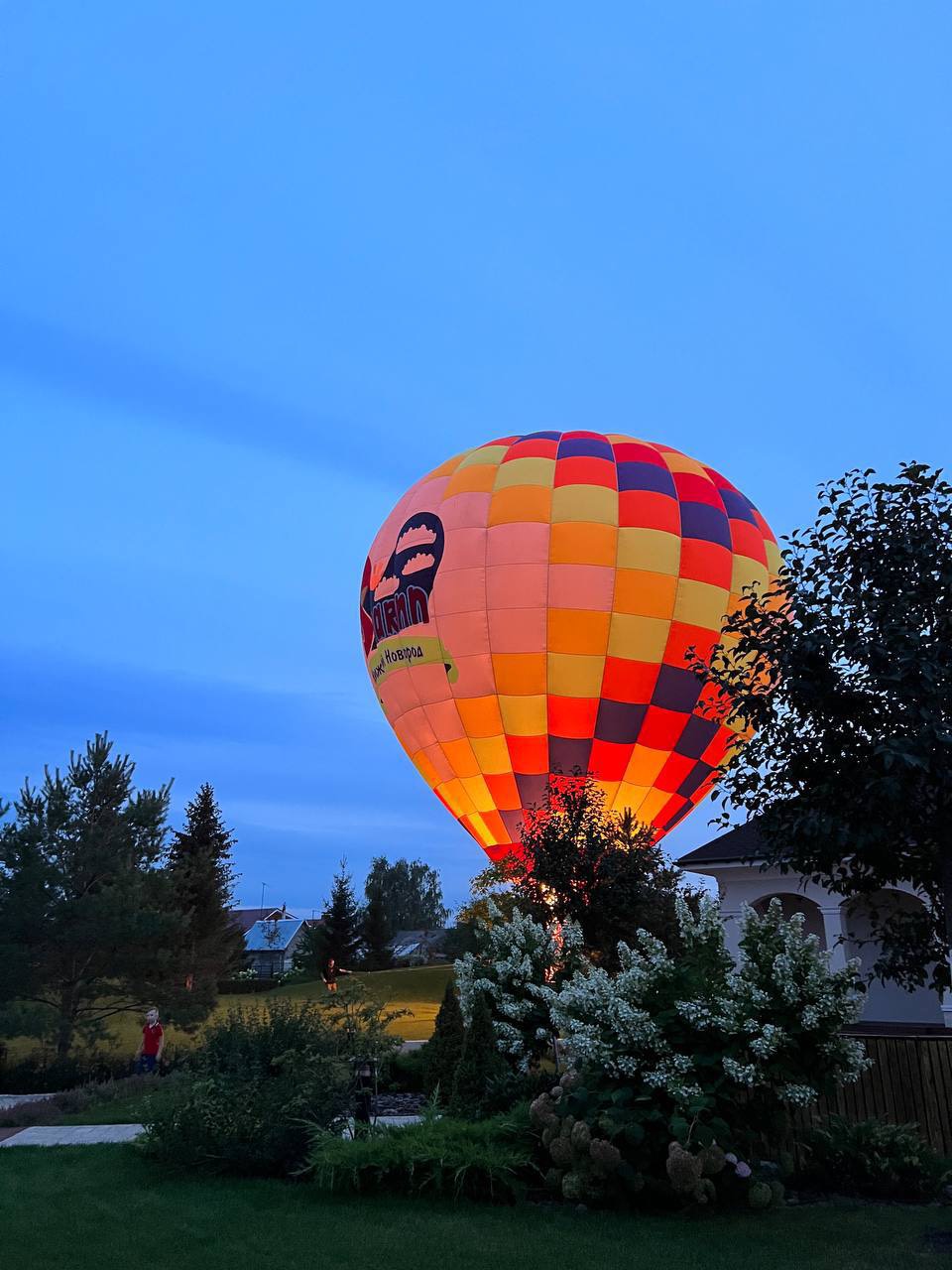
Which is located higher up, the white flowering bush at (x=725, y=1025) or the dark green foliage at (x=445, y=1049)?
the white flowering bush at (x=725, y=1025)

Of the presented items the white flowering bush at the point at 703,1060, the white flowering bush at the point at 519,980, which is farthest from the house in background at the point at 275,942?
the white flowering bush at the point at 703,1060

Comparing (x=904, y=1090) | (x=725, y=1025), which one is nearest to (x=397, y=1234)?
(x=725, y=1025)

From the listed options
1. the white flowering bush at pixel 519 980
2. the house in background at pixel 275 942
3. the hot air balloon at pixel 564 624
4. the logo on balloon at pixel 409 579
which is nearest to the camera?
the white flowering bush at pixel 519 980

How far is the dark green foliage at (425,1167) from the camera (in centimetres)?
944

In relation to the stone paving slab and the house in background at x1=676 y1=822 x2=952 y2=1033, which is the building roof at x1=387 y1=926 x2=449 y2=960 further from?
the stone paving slab

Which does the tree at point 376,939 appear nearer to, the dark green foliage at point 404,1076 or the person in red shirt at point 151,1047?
the person in red shirt at point 151,1047

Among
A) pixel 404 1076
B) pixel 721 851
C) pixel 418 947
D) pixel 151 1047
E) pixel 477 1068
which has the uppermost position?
pixel 721 851

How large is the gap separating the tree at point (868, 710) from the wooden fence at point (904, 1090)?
1400mm

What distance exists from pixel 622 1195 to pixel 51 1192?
5.47 meters

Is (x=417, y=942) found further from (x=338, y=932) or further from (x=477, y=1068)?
(x=477, y=1068)

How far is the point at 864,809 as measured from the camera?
28.4ft

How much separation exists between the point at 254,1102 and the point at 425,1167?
2.32m

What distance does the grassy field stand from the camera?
2703cm

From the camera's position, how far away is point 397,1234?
27.3 feet
